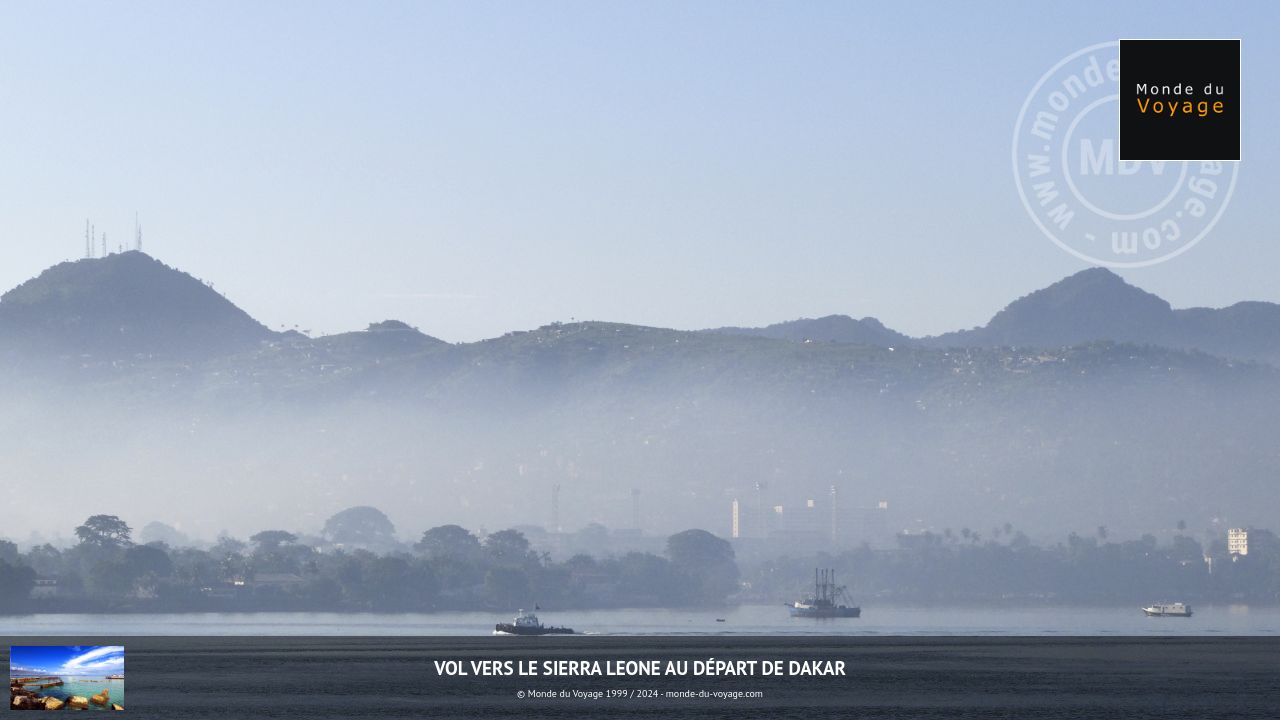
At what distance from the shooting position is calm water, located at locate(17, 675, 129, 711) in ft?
490

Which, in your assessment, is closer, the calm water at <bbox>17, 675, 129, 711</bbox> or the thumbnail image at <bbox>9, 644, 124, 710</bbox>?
the thumbnail image at <bbox>9, 644, 124, 710</bbox>

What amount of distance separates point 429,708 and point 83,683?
32.9 m

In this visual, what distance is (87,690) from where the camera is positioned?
158 meters

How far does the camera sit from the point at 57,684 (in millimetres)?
152125

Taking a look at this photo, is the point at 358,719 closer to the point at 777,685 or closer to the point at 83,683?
the point at 83,683

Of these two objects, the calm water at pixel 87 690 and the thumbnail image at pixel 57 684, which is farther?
the calm water at pixel 87 690

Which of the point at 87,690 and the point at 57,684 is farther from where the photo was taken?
the point at 87,690

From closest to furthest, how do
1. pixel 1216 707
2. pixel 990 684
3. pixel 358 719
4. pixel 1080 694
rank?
pixel 358 719
pixel 1216 707
pixel 1080 694
pixel 990 684

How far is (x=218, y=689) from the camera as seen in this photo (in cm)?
18950

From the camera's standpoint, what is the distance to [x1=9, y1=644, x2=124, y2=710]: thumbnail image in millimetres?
143750

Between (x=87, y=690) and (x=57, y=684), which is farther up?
(x=57, y=684)

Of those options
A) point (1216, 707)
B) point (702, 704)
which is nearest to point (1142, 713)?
point (1216, 707)

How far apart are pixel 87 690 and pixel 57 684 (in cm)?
649

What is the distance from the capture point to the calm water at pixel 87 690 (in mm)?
149250
